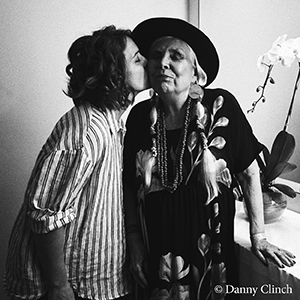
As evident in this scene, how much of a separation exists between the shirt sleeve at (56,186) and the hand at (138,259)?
0.84ft

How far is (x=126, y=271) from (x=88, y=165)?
392 mm

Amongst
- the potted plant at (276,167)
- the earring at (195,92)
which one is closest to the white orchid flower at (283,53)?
the potted plant at (276,167)

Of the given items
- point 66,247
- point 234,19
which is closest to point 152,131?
point 66,247

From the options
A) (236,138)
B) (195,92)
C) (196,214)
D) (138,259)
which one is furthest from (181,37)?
(138,259)

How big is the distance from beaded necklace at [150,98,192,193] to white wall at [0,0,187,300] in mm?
817

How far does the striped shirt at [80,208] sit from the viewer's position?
1.05 m

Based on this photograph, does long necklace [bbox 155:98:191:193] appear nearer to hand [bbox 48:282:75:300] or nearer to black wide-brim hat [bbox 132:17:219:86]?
black wide-brim hat [bbox 132:17:219:86]

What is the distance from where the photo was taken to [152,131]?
1.20 m

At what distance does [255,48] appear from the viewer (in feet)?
5.90

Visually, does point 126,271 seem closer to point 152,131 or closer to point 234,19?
point 152,131

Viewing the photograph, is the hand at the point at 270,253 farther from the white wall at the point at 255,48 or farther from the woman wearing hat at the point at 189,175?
the white wall at the point at 255,48

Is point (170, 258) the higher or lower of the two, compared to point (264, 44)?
lower

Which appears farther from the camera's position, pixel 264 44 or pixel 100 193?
pixel 264 44

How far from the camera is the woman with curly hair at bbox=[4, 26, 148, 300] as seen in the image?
1056mm
